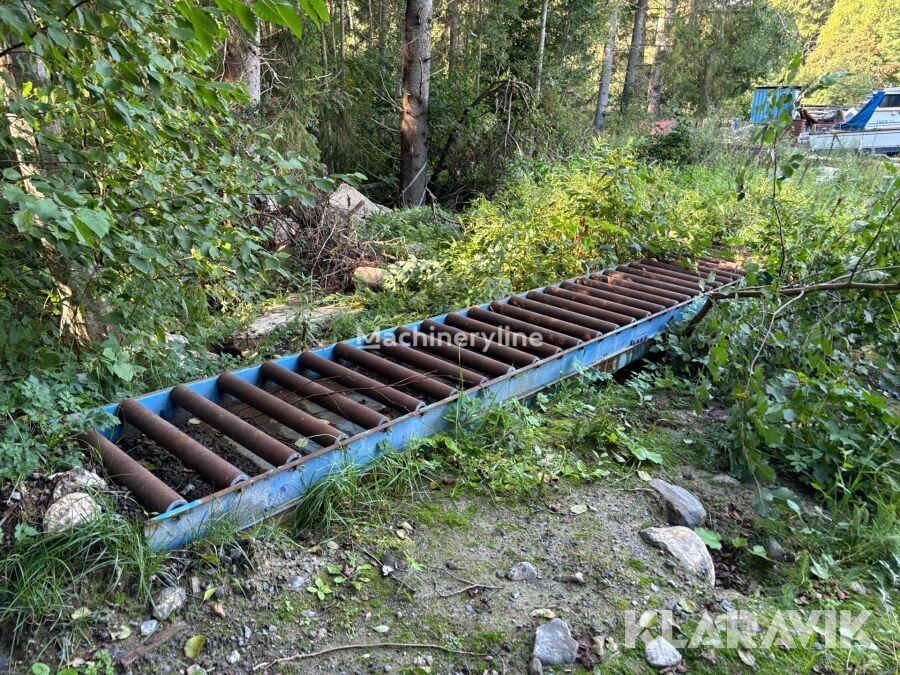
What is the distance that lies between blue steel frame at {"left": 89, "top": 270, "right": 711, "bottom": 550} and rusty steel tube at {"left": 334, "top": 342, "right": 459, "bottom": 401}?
10cm

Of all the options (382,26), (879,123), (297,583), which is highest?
(382,26)

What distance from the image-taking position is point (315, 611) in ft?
7.89

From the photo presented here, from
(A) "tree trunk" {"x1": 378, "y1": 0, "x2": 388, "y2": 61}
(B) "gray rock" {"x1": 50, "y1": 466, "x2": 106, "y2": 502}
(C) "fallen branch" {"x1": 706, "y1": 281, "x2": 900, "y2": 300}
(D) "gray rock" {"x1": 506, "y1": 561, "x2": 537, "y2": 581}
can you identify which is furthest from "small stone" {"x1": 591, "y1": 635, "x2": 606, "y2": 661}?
(A) "tree trunk" {"x1": 378, "y1": 0, "x2": 388, "y2": 61}

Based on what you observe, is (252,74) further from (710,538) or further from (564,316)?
(710,538)

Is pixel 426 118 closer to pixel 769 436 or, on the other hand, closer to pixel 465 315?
pixel 465 315

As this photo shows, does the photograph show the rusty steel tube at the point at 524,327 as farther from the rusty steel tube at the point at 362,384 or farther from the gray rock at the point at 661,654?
the gray rock at the point at 661,654

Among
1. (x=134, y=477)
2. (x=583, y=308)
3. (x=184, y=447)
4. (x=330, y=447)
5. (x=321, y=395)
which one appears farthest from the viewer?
(x=583, y=308)

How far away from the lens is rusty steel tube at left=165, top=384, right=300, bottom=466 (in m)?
2.93

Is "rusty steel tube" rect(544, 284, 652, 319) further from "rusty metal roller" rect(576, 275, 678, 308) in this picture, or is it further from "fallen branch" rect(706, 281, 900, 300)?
"fallen branch" rect(706, 281, 900, 300)

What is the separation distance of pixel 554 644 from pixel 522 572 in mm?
445

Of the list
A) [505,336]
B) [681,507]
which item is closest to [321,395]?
[505,336]

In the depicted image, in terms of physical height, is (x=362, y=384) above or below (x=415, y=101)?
below

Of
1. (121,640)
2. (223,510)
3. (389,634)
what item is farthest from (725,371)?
(121,640)

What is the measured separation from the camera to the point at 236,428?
3.09 m
